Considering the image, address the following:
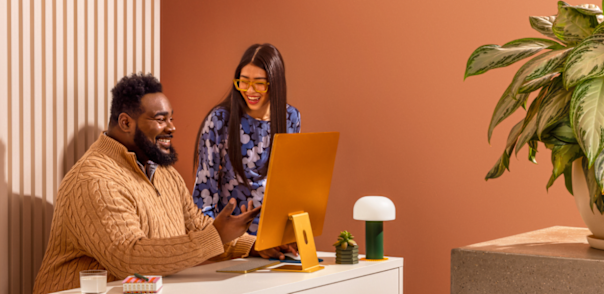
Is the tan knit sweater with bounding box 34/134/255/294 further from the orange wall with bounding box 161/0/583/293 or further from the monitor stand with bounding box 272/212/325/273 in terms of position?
the orange wall with bounding box 161/0/583/293

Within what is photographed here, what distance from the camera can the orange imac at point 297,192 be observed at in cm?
171

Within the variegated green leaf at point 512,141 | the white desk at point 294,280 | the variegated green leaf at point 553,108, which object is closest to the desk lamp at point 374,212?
the white desk at point 294,280

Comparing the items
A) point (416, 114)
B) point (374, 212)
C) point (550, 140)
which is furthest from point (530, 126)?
point (416, 114)

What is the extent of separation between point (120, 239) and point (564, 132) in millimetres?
1320

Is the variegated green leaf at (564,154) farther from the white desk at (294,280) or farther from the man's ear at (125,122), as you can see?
the man's ear at (125,122)

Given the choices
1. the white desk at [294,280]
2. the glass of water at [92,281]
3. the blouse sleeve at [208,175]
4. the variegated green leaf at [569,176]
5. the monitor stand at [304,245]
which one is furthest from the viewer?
the blouse sleeve at [208,175]

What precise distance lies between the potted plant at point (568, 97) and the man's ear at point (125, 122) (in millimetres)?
1491

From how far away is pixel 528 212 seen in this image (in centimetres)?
283

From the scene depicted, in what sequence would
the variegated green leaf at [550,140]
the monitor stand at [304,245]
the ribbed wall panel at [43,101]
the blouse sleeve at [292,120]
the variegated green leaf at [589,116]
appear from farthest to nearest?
the blouse sleeve at [292,120] → the ribbed wall panel at [43,101] → the monitor stand at [304,245] → the variegated green leaf at [550,140] → the variegated green leaf at [589,116]

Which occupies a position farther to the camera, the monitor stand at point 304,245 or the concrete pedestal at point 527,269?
the monitor stand at point 304,245

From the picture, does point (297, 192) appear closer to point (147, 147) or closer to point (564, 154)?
point (147, 147)

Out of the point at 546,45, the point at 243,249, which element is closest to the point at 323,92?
the point at 243,249

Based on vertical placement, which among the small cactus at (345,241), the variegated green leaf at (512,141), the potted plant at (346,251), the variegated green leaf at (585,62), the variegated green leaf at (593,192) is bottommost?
the potted plant at (346,251)

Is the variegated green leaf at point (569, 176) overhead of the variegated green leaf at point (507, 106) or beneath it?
beneath
